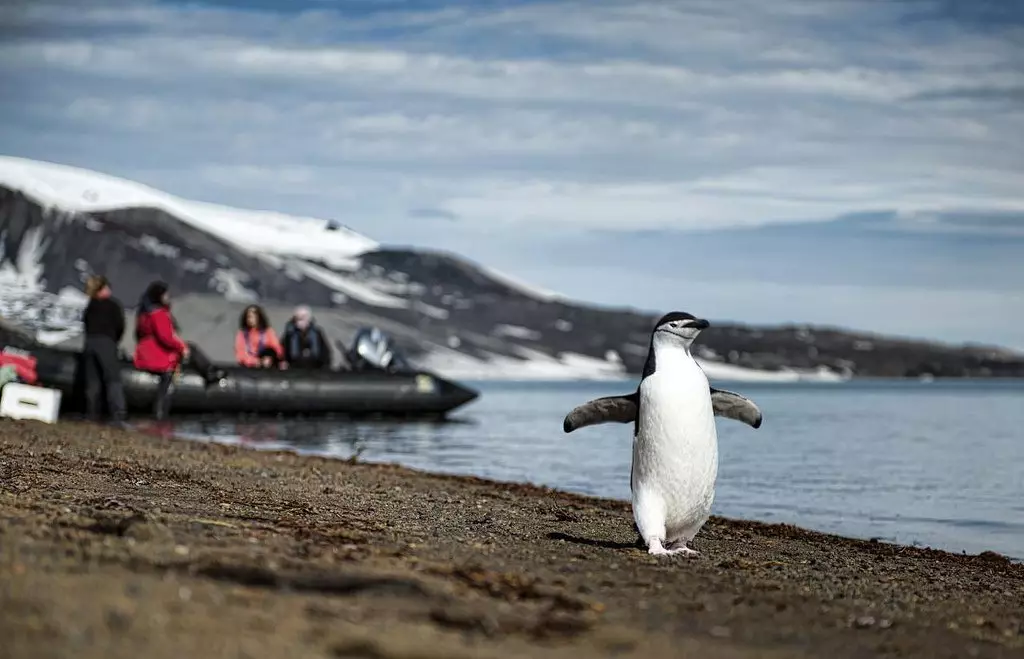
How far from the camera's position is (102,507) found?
7.14 metres

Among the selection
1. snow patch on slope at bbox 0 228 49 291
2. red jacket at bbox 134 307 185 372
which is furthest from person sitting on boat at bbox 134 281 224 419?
snow patch on slope at bbox 0 228 49 291

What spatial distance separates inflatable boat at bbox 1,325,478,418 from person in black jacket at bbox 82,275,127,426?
8.80 feet

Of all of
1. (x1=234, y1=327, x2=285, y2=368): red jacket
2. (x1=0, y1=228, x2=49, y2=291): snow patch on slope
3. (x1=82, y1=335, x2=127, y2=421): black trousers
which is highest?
(x1=0, y1=228, x2=49, y2=291): snow patch on slope

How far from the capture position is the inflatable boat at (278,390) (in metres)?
22.7

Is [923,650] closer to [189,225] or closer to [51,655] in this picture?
[51,655]

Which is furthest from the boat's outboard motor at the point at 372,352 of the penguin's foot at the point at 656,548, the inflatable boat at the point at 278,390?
the penguin's foot at the point at 656,548

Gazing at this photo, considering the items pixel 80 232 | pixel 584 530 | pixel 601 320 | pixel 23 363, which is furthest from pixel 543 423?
pixel 601 320

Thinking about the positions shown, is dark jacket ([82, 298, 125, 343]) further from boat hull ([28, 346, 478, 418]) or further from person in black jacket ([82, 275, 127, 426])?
boat hull ([28, 346, 478, 418])

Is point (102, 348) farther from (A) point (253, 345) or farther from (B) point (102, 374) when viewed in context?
(A) point (253, 345)

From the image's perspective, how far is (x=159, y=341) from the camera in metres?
19.6

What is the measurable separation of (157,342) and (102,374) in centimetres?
145

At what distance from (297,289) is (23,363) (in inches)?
6203

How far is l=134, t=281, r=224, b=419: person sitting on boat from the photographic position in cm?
1875

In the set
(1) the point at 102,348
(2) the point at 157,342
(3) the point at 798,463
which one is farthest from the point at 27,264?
(3) the point at 798,463
